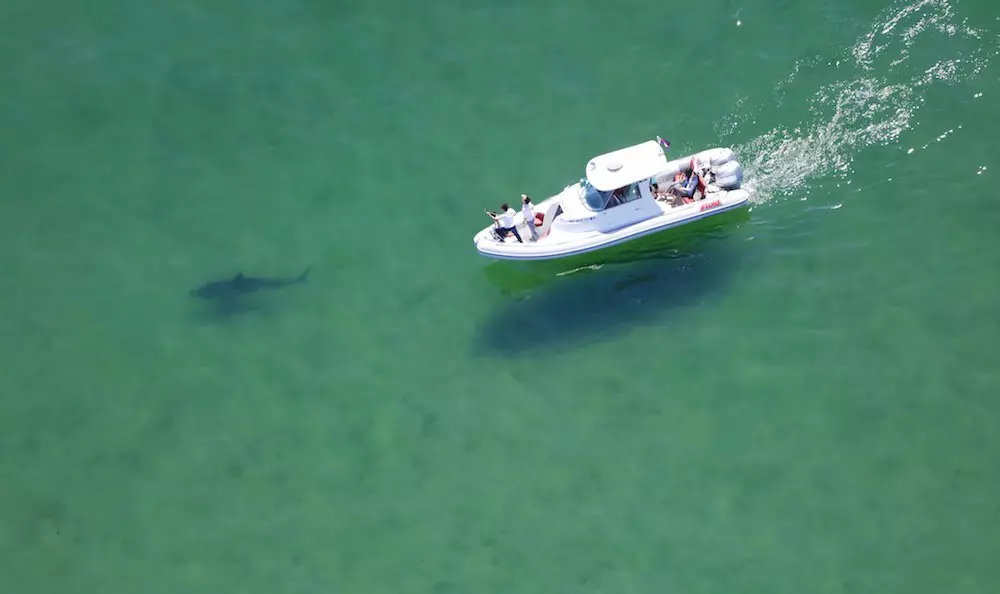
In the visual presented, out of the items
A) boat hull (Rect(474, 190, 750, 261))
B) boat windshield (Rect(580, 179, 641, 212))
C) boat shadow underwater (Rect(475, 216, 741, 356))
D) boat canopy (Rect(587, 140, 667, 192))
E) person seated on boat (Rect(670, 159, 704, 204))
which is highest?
boat canopy (Rect(587, 140, 667, 192))

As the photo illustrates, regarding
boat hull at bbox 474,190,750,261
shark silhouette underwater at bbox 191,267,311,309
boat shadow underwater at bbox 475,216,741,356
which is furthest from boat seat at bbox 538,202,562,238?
shark silhouette underwater at bbox 191,267,311,309

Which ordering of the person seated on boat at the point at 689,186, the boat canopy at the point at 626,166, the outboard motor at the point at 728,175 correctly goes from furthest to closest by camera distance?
the person seated on boat at the point at 689,186
the outboard motor at the point at 728,175
the boat canopy at the point at 626,166

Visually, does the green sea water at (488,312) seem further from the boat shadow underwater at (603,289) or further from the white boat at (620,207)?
the white boat at (620,207)

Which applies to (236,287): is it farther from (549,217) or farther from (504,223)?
(549,217)

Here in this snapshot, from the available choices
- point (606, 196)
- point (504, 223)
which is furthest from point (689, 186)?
point (504, 223)

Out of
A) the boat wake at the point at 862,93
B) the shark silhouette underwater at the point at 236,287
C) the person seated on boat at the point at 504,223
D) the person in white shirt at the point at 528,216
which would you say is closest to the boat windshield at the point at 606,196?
the person in white shirt at the point at 528,216

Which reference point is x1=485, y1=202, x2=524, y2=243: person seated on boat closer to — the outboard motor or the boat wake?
the outboard motor
